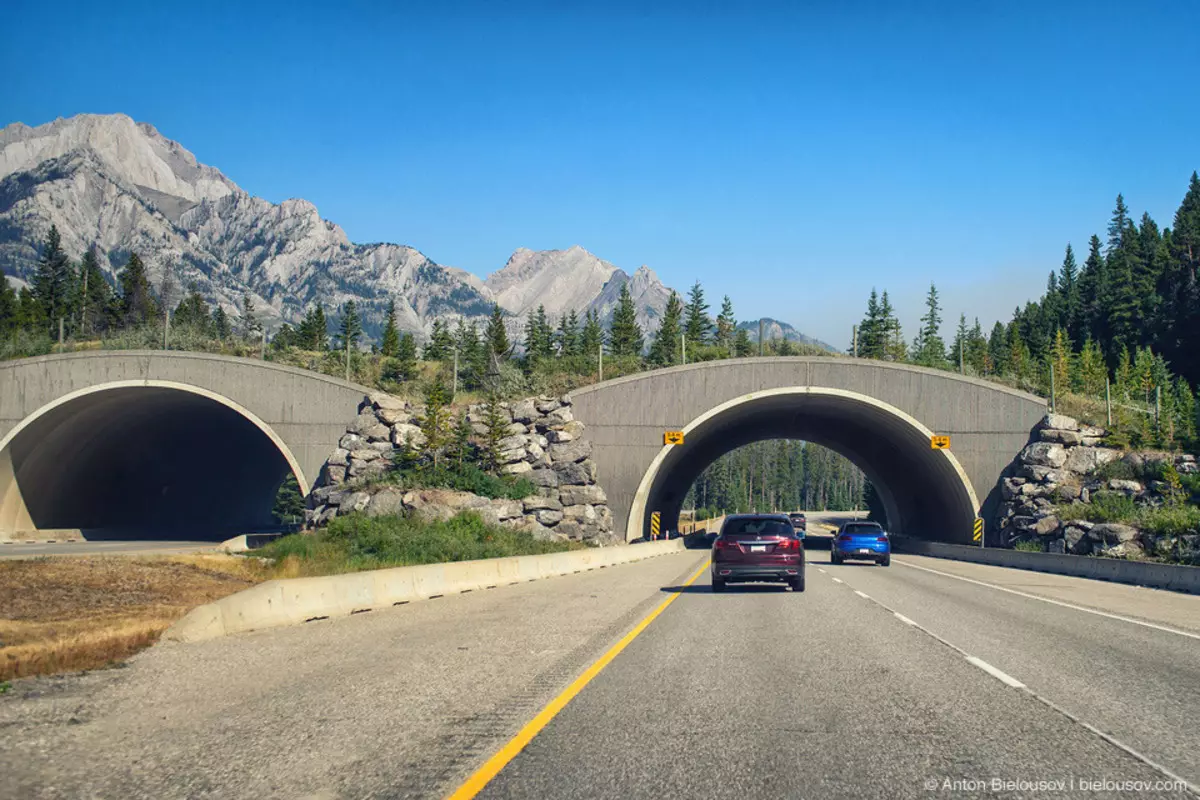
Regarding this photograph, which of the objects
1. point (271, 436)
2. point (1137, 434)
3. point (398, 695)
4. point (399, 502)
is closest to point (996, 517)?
point (1137, 434)

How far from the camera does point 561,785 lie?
5879 mm

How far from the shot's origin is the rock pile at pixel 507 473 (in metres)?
44.3

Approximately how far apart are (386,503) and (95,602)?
27297 millimetres

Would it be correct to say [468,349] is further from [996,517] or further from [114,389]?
[996,517]

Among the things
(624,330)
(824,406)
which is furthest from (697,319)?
(824,406)

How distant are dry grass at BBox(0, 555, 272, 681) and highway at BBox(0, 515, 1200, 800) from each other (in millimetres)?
684

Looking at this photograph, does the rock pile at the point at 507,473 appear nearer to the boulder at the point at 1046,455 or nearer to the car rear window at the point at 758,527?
the boulder at the point at 1046,455

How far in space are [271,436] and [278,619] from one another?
112ft

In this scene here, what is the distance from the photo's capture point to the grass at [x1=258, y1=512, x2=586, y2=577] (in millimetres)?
29250

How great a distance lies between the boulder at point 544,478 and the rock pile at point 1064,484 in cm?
2071

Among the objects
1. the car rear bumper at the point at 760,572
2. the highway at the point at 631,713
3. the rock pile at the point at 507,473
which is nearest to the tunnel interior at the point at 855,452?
the rock pile at the point at 507,473

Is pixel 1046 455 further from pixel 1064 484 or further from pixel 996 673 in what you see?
pixel 996 673

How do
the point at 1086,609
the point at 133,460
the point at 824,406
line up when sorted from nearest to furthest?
the point at 1086,609 → the point at 824,406 → the point at 133,460

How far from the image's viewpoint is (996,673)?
33.2 feet
